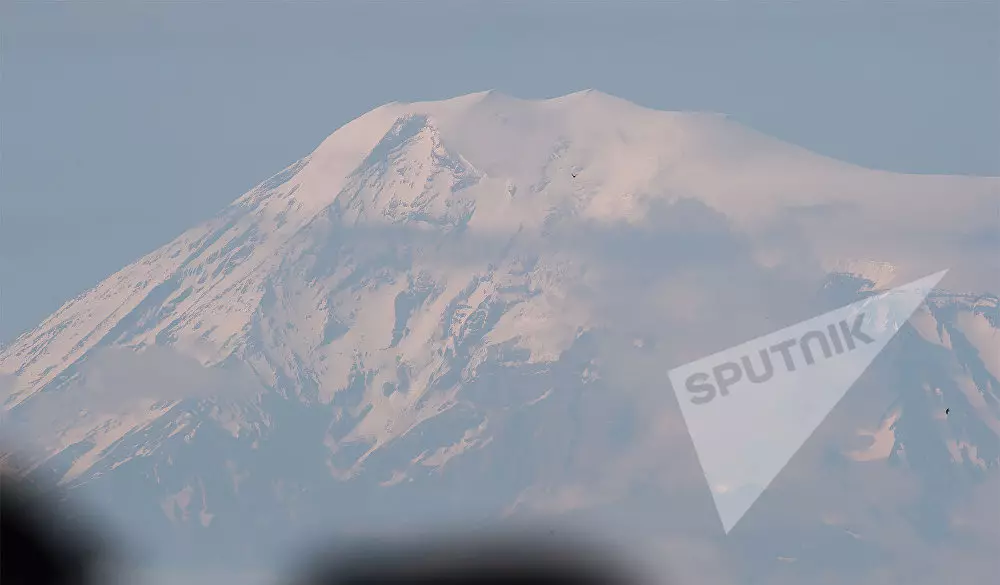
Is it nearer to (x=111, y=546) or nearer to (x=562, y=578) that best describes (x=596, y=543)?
(x=562, y=578)

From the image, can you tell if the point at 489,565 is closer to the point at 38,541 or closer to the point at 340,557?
the point at 340,557

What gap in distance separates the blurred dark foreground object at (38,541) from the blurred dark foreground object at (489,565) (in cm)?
674

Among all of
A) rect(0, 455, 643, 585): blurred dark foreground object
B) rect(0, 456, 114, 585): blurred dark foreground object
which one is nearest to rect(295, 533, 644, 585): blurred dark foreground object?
rect(0, 455, 643, 585): blurred dark foreground object

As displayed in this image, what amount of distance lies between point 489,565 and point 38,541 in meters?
13.5

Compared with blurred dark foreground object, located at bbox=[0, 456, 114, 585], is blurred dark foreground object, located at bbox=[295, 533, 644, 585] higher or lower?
lower

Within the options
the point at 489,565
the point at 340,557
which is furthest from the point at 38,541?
the point at 489,565

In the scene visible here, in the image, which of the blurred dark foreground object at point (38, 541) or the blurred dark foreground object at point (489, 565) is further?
the blurred dark foreground object at point (489, 565)

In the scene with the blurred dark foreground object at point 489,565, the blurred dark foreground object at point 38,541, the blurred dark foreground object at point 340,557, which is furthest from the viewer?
the blurred dark foreground object at point 489,565

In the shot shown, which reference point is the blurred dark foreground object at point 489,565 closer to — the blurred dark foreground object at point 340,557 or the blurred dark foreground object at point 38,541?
the blurred dark foreground object at point 340,557

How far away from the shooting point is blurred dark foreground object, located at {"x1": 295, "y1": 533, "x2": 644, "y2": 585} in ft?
181

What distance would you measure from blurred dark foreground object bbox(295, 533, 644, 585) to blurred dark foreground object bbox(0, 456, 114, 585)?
6738 millimetres

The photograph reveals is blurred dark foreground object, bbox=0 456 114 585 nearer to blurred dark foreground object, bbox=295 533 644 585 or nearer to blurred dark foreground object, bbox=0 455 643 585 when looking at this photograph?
Answer: blurred dark foreground object, bbox=0 455 643 585

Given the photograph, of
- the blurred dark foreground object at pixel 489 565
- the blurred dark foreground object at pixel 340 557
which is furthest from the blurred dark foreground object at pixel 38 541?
the blurred dark foreground object at pixel 489 565

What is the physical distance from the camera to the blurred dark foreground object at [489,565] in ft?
181
